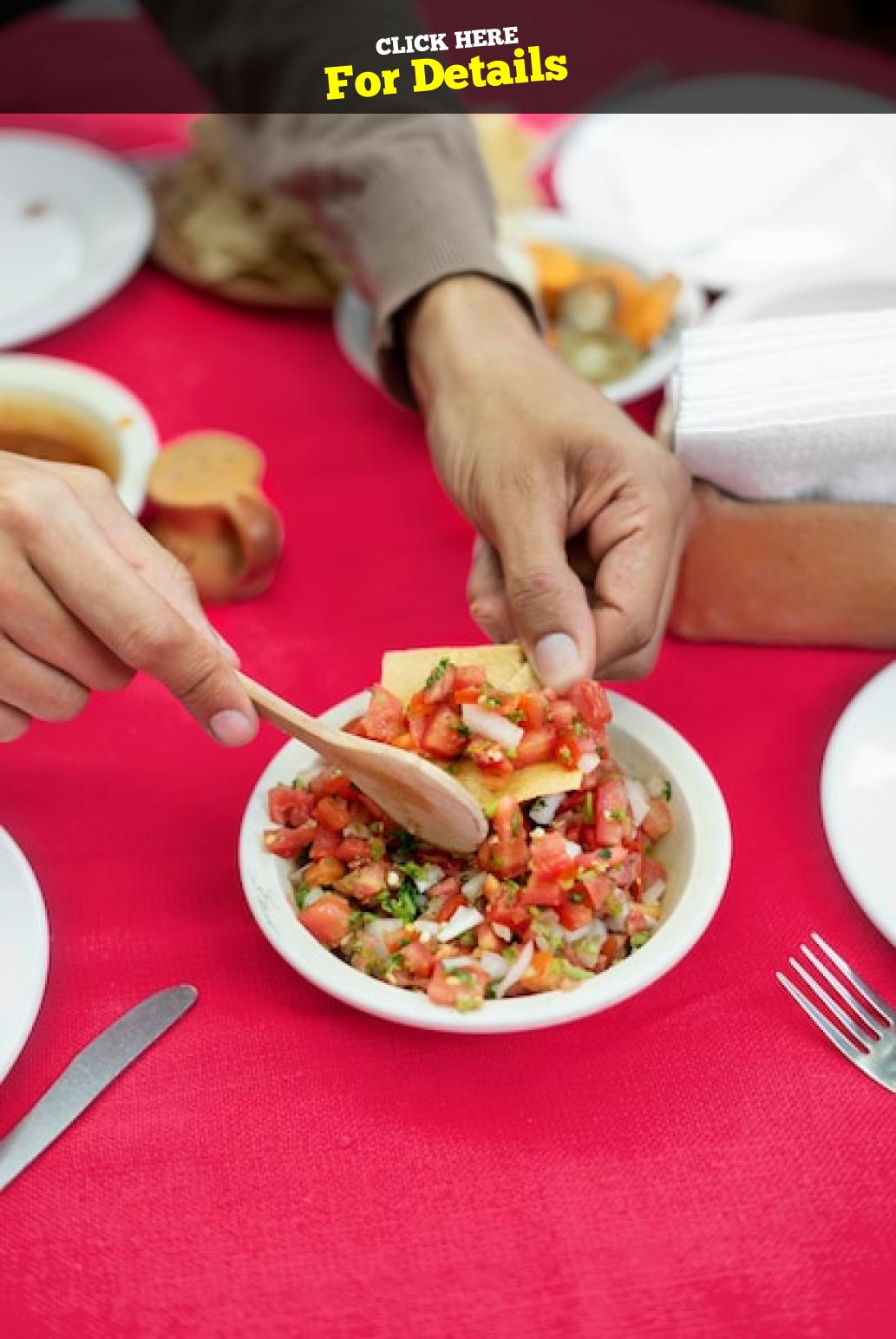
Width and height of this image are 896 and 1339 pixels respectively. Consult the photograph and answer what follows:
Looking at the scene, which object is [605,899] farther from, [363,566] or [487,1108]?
[363,566]

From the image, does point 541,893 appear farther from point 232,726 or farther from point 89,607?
point 89,607

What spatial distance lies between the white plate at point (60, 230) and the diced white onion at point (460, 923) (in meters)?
1.32

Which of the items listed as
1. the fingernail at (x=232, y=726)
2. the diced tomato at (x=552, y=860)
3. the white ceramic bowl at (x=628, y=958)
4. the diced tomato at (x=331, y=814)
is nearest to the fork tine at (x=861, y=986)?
the white ceramic bowl at (x=628, y=958)

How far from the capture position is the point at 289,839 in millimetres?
1332

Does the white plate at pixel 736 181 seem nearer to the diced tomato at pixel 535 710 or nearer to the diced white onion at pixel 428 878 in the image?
the diced tomato at pixel 535 710

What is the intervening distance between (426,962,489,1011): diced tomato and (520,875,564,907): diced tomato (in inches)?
3.1

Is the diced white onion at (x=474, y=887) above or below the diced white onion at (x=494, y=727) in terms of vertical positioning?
below

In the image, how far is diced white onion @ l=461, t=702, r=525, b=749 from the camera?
4.32 feet

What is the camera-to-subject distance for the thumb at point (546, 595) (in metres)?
1.37

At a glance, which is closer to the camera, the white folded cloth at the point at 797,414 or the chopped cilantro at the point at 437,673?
the chopped cilantro at the point at 437,673

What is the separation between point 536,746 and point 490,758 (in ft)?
0.16

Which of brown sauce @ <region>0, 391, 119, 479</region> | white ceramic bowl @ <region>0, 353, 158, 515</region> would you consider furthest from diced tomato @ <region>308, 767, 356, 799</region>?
brown sauce @ <region>0, 391, 119, 479</region>

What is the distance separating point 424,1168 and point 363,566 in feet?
2.81

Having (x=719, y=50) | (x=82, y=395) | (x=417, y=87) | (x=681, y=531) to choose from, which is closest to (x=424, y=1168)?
(x=681, y=531)
